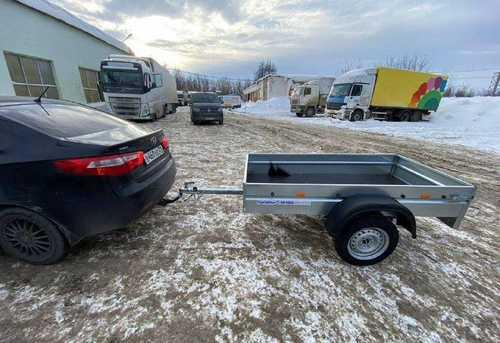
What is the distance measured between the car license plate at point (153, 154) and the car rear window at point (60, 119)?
564 mm

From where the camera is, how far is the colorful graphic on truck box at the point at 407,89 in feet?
Result: 51.3

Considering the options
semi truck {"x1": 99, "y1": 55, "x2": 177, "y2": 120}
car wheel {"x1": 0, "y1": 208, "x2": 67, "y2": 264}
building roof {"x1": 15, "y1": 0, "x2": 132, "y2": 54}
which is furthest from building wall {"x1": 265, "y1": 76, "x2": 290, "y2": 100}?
car wheel {"x1": 0, "y1": 208, "x2": 67, "y2": 264}

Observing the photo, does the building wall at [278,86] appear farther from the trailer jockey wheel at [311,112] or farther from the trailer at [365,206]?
the trailer at [365,206]

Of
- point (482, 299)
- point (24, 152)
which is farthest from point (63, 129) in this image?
point (482, 299)

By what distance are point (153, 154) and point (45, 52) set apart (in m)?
14.3

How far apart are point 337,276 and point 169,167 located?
2.49 metres

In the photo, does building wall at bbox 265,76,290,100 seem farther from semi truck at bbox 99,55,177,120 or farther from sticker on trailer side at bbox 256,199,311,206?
sticker on trailer side at bbox 256,199,311,206

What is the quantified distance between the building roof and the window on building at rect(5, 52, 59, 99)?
7.79 feet

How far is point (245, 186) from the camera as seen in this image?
7.55 ft

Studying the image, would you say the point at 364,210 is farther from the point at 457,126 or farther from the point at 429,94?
the point at 429,94

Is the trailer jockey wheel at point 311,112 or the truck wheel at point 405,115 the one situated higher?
the truck wheel at point 405,115

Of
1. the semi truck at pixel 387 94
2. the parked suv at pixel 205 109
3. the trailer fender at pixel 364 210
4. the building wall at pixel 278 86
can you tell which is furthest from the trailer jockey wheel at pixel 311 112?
the trailer fender at pixel 364 210

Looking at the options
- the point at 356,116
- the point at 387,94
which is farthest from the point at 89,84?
the point at 387,94

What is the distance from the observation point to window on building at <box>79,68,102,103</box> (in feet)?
48.9
